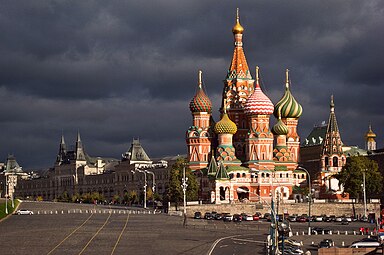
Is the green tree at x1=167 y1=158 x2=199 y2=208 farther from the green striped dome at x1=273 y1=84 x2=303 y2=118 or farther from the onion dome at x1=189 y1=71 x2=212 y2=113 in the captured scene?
the green striped dome at x1=273 y1=84 x2=303 y2=118

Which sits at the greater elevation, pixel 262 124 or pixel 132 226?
pixel 262 124

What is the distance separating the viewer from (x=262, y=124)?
523 ft

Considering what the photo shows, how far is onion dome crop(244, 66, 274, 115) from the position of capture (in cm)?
15962

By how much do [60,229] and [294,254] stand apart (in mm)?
37629

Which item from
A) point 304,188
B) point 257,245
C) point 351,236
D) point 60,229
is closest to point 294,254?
point 257,245

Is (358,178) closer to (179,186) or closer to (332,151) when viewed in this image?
(332,151)

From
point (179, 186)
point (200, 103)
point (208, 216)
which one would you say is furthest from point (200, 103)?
point (208, 216)

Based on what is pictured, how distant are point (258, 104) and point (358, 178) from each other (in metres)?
25.6

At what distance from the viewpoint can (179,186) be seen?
14625 centimetres

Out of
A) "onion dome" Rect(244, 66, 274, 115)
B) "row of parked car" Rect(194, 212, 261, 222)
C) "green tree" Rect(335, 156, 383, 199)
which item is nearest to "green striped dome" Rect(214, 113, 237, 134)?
"onion dome" Rect(244, 66, 274, 115)

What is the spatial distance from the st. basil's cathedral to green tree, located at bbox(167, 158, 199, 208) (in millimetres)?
4192

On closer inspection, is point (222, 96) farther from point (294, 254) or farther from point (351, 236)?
point (294, 254)

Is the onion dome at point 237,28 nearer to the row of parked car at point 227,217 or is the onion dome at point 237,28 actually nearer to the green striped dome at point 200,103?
the green striped dome at point 200,103

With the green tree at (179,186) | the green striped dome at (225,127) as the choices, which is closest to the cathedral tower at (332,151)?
the green striped dome at (225,127)
